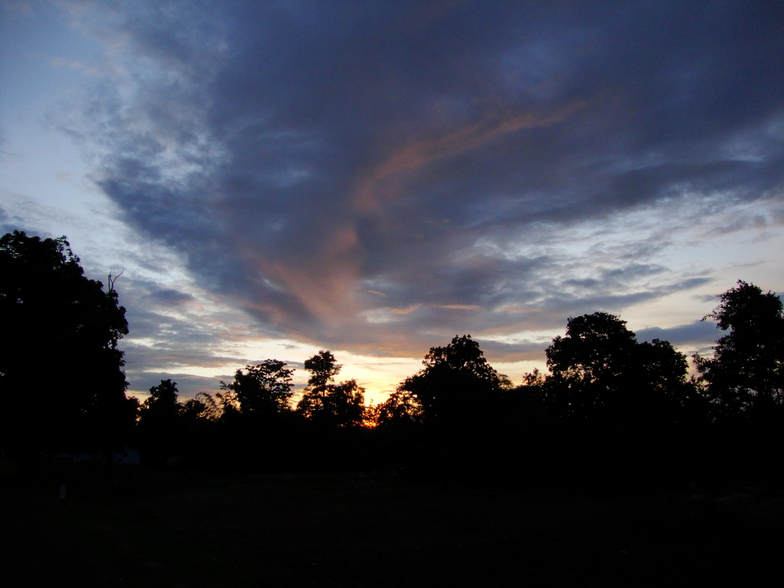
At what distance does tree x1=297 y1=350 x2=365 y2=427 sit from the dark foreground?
4779cm

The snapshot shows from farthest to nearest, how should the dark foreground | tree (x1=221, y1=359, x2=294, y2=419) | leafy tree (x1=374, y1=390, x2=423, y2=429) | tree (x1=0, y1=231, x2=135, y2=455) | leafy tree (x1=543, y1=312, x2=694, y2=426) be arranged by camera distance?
tree (x1=221, y1=359, x2=294, y2=419) < leafy tree (x1=374, y1=390, x2=423, y2=429) < leafy tree (x1=543, y1=312, x2=694, y2=426) < tree (x1=0, y1=231, x2=135, y2=455) < the dark foreground

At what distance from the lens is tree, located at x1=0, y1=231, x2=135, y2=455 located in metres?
31.6

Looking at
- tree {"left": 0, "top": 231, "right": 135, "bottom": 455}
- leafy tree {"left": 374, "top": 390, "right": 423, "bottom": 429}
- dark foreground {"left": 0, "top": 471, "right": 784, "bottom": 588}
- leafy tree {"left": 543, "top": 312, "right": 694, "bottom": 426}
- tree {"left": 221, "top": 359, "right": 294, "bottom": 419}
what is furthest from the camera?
tree {"left": 221, "top": 359, "right": 294, "bottom": 419}

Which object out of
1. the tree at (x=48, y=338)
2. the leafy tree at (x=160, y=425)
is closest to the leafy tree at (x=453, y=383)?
the tree at (x=48, y=338)

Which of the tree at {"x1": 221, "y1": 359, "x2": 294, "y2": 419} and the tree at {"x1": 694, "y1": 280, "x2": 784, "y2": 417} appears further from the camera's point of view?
the tree at {"x1": 221, "y1": 359, "x2": 294, "y2": 419}

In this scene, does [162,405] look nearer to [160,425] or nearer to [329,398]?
[160,425]

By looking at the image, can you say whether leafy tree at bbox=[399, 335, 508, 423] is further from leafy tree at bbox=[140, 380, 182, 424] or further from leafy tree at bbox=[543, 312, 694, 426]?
leafy tree at bbox=[140, 380, 182, 424]

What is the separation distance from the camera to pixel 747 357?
34.6 meters

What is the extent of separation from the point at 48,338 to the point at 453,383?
2762 cm

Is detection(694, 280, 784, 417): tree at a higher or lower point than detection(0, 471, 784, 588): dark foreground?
higher

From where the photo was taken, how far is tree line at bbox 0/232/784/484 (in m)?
32.4

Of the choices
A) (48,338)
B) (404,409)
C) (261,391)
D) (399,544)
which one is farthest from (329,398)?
(399,544)

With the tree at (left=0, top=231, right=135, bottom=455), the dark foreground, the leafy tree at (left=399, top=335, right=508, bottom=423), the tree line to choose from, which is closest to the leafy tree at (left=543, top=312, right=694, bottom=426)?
the tree line

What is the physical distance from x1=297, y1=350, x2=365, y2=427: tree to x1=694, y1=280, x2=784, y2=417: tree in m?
49.0
